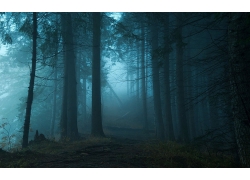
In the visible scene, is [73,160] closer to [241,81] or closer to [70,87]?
[241,81]

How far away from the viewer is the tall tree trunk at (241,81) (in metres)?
4.21

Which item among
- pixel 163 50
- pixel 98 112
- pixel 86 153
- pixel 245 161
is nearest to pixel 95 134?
pixel 98 112

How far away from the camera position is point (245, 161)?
425 cm

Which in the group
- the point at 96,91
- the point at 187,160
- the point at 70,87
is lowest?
the point at 187,160

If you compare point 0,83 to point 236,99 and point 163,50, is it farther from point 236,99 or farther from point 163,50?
point 236,99

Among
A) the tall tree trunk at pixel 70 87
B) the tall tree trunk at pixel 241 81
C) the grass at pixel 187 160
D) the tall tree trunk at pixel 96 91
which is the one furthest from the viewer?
the tall tree trunk at pixel 96 91

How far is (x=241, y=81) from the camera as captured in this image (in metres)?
4.31

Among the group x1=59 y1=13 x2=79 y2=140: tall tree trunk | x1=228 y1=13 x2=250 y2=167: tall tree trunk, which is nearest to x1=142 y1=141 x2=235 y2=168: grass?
x1=228 y1=13 x2=250 y2=167: tall tree trunk

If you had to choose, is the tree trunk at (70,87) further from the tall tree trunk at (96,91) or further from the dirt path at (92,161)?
the dirt path at (92,161)

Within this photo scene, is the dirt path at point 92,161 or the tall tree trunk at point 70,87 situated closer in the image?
the dirt path at point 92,161

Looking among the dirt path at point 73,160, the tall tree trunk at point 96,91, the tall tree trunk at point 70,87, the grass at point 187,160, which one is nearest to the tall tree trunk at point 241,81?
the grass at point 187,160

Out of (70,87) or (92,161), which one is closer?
(92,161)

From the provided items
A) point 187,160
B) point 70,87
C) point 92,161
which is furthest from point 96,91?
point 187,160

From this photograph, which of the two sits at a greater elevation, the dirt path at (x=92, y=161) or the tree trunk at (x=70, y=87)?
the tree trunk at (x=70, y=87)
